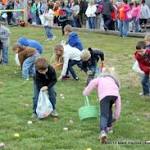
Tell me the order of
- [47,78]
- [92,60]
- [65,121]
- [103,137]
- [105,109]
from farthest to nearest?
[92,60], [65,121], [47,78], [105,109], [103,137]

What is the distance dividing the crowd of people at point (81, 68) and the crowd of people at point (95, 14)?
359 inches

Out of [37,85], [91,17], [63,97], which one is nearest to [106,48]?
[91,17]

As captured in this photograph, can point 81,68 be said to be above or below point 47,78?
below

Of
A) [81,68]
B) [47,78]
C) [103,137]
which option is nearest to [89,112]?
[103,137]

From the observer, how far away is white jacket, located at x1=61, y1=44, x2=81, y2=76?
14.2 metres

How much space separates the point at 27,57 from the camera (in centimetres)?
1466

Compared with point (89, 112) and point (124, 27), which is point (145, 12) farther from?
point (89, 112)

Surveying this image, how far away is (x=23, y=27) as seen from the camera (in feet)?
100

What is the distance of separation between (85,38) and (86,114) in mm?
15539

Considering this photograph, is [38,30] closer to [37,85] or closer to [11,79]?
[11,79]

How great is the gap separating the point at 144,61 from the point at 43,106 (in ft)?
10.5

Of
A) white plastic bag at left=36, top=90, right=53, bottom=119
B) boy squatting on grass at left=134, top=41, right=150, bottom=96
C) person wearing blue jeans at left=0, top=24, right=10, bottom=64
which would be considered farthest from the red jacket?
person wearing blue jeans at left=0, top=24, right=10, bottom=64

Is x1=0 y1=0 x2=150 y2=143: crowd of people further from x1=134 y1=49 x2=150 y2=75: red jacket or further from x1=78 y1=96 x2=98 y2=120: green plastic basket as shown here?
x1=78 y1=96 x2=98 y2=120: green plastic basket

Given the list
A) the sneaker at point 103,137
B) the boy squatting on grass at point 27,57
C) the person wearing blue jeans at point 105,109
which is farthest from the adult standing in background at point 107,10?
the sneaker at point 103,137
